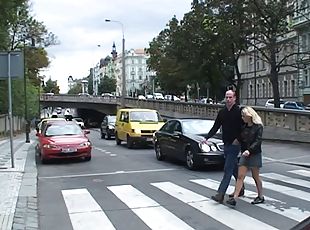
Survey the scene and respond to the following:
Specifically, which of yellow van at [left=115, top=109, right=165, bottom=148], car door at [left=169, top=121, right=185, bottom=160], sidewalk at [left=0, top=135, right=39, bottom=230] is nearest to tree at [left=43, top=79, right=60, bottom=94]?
yellow van at [left=115, top=109, right=165, bottom=148]

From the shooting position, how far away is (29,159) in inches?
706

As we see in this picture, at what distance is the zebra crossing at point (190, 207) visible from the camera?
24.4 ft

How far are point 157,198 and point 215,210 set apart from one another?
58.0 inches

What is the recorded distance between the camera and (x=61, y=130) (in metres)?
17.7

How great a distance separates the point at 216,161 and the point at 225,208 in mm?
4687

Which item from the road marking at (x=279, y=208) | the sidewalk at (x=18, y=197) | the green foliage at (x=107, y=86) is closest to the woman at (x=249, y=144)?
the road marking at (x=279, y=208)

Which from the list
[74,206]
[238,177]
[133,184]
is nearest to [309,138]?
[133,184]

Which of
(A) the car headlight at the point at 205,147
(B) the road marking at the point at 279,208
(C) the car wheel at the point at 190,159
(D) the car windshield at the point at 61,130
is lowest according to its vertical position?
(B) the road marking at the point at 279,208

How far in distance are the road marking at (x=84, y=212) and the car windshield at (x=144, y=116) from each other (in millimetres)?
11890

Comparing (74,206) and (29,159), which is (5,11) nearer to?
(29,159)

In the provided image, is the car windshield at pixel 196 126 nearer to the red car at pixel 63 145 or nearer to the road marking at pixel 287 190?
the road marking at pixel 287 190

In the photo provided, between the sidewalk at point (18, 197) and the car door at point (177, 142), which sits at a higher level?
the car door at point (177, 142)

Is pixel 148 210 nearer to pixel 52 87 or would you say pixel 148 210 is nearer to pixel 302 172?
pixel 302 172

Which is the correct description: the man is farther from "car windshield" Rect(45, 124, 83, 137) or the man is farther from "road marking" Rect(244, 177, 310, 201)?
"car windshield" Rect(45, 124, 83, 137)
